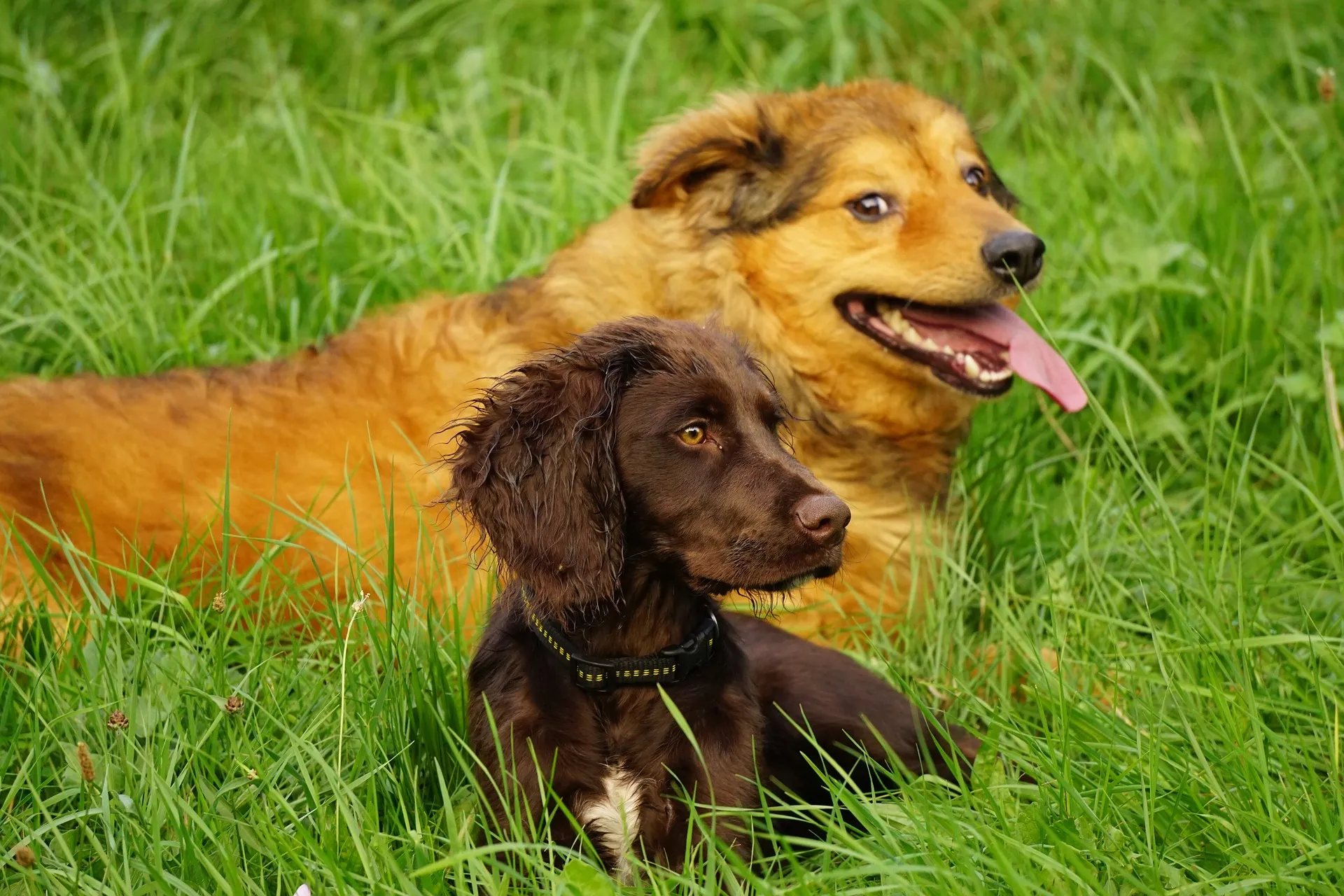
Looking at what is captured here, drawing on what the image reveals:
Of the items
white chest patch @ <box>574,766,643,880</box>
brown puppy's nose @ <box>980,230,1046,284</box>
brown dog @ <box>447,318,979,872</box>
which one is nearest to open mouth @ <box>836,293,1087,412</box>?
brown puppy's nose @ <box>980,230,1046,284</box>

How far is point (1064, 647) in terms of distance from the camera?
2.85m

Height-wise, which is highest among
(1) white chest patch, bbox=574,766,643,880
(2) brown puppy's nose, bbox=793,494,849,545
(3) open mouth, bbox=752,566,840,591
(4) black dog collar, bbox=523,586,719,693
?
(2) brown puppy's nose, bbox=793,494,849,545

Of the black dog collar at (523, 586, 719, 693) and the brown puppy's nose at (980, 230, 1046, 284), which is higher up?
the brown puppy's nose at (980, 230, 1046, 284)

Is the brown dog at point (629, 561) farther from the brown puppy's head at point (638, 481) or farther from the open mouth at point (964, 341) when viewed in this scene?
the open mouth at point (964, 341)

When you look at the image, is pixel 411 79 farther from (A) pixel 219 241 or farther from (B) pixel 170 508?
(B) pixel 170 508

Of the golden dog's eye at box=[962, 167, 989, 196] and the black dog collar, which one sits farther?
the golden dog's eye at box=[962, 167, 989, 196]

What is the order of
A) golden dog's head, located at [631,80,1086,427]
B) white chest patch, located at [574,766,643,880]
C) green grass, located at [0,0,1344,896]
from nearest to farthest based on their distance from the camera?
green grass, located at [0,0,1344,896], white chest patch, located at [574,766,643,880], golden dog's head, located at [631,80,1086,427]

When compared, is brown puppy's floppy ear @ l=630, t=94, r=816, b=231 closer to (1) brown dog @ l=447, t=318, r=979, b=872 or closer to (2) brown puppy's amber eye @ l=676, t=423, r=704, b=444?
(1) brown dog @ l=447, t=318, r=979, b=872

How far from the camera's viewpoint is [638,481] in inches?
99.6

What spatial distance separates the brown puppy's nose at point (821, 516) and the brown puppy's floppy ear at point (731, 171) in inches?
65.4

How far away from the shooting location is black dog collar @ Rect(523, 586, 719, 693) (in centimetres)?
Answer: 253

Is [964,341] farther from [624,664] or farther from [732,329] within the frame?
[624,664]

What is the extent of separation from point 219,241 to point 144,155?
3.00 ft

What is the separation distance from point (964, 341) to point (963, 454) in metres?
0.49
